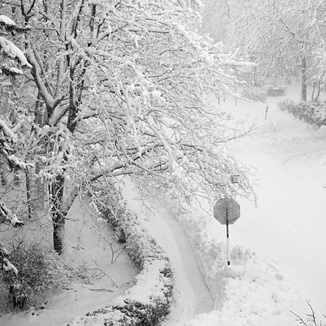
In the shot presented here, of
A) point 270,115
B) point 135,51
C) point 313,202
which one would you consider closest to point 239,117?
point 270,115

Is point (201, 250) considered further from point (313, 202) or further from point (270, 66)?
point (270, 66)

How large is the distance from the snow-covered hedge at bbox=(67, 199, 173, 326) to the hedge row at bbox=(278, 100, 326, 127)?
1829cm

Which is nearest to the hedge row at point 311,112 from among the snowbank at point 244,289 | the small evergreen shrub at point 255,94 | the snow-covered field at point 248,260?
the small evergreen shrub at point 255,94

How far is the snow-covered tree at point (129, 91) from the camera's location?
28.1 ft

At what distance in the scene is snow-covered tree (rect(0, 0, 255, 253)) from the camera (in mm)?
8562

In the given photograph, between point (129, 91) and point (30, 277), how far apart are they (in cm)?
519

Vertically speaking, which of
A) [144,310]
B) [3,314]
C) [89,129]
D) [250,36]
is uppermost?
[250,36]

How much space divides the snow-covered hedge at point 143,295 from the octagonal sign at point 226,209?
2.02 metres

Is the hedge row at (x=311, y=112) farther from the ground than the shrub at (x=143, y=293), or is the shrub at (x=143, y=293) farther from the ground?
the hedge row at (x=311, y=112)

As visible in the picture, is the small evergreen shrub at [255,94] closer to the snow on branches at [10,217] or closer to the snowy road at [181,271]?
the snowy road at [181,271]

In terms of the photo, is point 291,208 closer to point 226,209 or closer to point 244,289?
point 226,209

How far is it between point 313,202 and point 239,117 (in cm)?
1676

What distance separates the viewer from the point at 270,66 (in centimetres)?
2731

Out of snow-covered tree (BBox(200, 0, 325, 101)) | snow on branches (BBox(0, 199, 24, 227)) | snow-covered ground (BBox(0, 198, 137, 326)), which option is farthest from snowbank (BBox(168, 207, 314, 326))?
snow-covered tree (BBox(200, 0, 325, 101))
